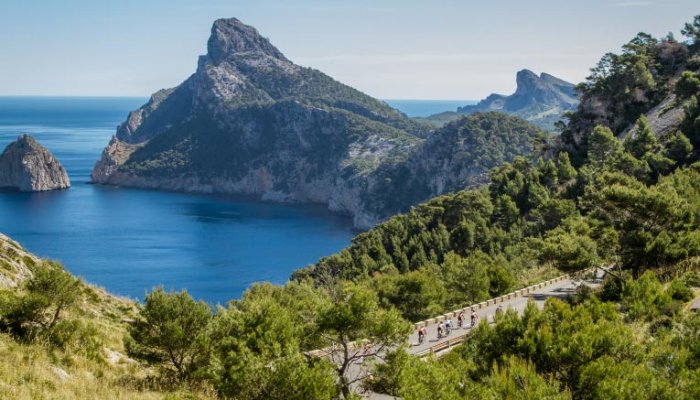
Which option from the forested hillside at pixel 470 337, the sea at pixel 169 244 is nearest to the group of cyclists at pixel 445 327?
the forested hillside at pixel 470 337

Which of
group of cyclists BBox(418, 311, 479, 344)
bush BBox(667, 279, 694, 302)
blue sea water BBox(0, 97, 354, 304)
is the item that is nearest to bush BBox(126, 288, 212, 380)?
group of cyclists BBox(418, 311, 479, 344)

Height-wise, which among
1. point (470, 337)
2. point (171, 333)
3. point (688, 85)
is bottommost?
point (470, 337)

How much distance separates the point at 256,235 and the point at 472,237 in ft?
306

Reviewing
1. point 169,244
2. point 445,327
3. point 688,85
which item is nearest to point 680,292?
point 445,327

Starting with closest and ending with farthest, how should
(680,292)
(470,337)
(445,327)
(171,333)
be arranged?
(171,333) < (470,337) < (680,292) < (445,327)

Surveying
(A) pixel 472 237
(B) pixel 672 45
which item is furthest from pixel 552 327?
(B) pixel 672 45

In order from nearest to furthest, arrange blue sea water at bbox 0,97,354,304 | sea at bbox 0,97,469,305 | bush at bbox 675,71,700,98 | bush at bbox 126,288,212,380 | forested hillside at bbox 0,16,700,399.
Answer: forested hillside at bbox 0,16,700,399
bush at bbox 126,288,212,380
bush at bbox 675,71,700,98
sea at bbox 0,97,469,305
blue sea water at bbox 0,97,354,304

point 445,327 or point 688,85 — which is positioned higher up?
point 688,85

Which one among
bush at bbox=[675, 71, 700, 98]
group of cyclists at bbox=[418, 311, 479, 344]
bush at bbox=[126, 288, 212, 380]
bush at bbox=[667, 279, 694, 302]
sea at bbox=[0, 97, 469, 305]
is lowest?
sea at bbox=[0, 97, 469, 305]

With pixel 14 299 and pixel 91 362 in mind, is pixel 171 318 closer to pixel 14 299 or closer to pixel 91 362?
pixel 91 362

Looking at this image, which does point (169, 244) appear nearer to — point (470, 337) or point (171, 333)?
point (470, 337)

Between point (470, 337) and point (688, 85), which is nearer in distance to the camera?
point (470, 337)

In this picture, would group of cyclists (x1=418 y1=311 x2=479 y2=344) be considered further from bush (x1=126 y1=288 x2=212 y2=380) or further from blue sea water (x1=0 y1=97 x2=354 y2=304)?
blue sea water (x1=0 y1=97 x2=354 y2=304)

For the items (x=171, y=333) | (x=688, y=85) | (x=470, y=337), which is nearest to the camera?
(x=171, y=333)
